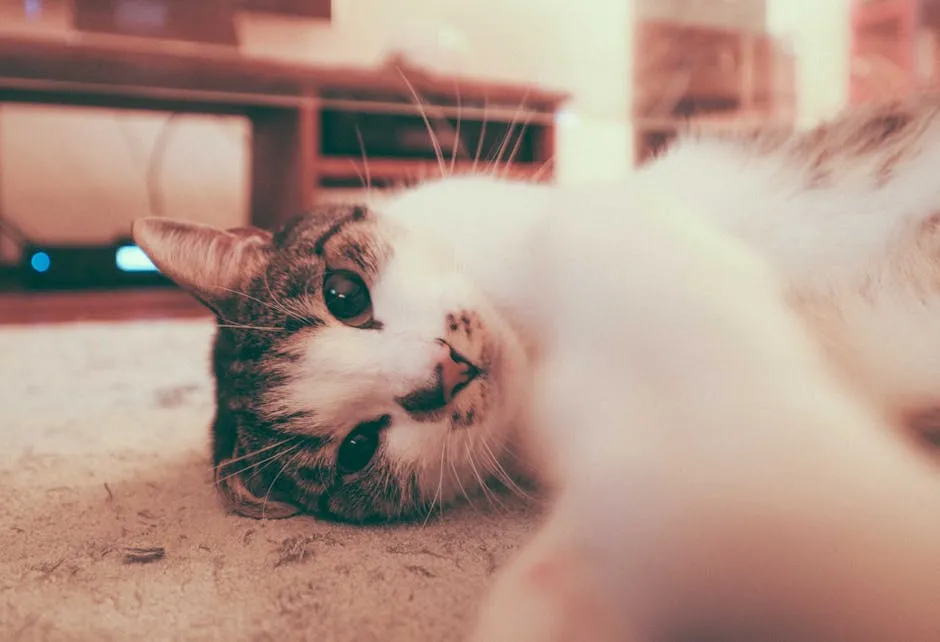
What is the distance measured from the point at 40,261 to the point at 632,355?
2.76m

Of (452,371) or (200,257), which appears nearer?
(452,371)

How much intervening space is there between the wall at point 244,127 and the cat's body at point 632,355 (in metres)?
1.74

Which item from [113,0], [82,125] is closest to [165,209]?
[82,125]

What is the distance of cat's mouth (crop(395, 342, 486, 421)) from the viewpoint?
0.71 meters

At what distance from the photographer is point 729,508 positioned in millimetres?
395

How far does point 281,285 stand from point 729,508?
0.61 metres

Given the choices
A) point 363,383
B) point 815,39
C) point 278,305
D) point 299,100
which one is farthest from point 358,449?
point 815,39

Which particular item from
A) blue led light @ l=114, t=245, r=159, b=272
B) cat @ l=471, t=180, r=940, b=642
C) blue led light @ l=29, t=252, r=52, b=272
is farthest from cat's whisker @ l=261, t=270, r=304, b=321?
blue led light @ l=29, t=252, r=52, b=272

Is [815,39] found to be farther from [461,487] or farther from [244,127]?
[461,487]

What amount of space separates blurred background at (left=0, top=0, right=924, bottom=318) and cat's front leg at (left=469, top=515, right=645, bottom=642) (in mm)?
1747

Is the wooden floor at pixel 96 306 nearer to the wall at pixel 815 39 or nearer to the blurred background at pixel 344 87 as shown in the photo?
the blurred background at pixel 344 87

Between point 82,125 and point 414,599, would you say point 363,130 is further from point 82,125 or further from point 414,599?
point 414,599

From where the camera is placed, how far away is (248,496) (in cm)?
77

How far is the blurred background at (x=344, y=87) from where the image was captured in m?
2.34
